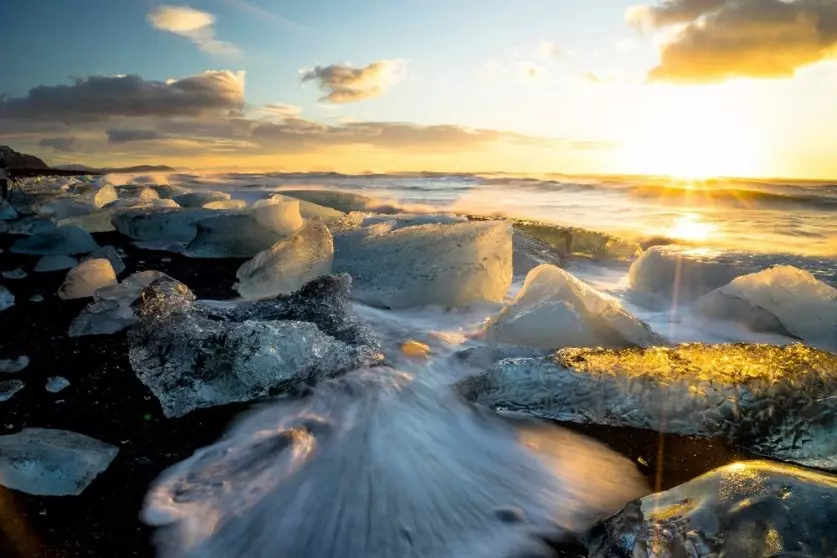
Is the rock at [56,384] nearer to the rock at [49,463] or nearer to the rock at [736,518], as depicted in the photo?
the rock at [49,463]

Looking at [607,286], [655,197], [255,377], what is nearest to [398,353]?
[255,377]

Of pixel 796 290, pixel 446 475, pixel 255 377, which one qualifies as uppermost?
pixel 796 290

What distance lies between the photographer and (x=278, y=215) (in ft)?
15.5

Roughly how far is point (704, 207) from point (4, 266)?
13.7m

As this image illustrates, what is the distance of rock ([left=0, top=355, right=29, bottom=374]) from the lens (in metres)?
2.04

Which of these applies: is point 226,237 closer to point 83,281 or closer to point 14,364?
point 83,281

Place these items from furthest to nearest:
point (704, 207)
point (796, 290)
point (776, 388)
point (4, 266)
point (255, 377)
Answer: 1. point (704, 207)
2. point (4, 266)
3. point (796, 290)
4. point (255, 377)
5. point (776, 388)

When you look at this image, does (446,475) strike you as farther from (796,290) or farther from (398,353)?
(796,290)

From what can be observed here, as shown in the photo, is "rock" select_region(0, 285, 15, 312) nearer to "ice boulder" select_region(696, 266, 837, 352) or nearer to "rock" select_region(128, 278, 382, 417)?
"rock" select_region(128, 278, 382, 417)

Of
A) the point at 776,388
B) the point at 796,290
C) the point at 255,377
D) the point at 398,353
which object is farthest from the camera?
the point at 796,290

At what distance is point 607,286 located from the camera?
4.21 metres

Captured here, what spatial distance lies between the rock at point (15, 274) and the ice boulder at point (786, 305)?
4.69 metres

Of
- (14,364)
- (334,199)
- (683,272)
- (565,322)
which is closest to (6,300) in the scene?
(14,364)

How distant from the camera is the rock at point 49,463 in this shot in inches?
52.4
